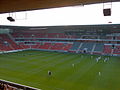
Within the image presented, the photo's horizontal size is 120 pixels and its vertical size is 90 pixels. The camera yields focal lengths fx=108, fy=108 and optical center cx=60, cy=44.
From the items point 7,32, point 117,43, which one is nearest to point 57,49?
point 117,43

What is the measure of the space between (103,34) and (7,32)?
119 feet

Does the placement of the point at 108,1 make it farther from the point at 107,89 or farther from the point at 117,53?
the point at 117,53

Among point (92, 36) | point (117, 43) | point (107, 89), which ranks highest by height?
point (92, 36)

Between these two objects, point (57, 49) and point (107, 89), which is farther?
point (57, 49)

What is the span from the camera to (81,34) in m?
38.5

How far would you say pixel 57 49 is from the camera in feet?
121

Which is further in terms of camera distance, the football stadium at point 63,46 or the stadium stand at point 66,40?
the stadium stand at point 66,40

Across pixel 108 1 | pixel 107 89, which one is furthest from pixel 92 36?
pixel 108 1

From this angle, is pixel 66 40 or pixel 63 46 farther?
pixel 66 40

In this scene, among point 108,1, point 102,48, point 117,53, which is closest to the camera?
point 108,1

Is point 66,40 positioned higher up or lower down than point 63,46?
higher up

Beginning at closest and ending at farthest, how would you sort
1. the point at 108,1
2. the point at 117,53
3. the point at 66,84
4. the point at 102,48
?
the point at 108,1
the point at 66,84
the point at 117,53
the point at 102,48

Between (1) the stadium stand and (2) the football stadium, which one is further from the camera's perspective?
(1) the stadium stand

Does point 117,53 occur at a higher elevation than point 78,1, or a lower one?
lower
